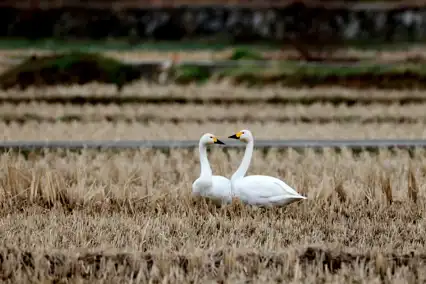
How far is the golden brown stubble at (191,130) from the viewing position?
51.3 ft

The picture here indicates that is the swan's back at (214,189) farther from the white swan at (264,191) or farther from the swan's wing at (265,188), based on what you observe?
the swan's wing at (265,188)

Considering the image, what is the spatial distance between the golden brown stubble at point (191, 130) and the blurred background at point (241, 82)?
0.08ft

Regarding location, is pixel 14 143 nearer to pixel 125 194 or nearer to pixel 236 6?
pixel 125 194

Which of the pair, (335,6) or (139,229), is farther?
(335,6)

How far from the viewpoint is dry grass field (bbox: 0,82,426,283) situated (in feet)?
20.3

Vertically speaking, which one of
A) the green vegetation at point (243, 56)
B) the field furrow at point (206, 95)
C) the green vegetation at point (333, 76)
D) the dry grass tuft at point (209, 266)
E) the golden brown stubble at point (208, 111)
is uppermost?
the green vegetation at point (243, 56)

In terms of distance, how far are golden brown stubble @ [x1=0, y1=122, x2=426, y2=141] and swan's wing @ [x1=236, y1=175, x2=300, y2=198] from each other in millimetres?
6982

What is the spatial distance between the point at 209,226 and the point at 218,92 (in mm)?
16473

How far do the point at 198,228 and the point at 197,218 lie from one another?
19.3 inches

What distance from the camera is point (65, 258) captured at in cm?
629

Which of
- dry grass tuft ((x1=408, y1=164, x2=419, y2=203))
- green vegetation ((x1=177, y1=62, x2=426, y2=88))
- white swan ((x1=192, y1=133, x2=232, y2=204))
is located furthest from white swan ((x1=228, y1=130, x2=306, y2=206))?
green vegetation ((x1=177, y1=62, x2=426, y2=88))

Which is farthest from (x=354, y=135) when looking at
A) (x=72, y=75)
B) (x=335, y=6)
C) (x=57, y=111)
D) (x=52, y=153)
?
(x=335, y=6)

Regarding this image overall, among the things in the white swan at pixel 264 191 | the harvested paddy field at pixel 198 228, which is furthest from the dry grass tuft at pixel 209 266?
the white swan at pixel 264 191

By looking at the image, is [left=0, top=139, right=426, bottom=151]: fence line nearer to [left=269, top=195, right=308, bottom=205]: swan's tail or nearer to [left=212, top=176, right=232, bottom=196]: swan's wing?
[left=212, top=176, right=232, bottom=196]: swan's wing
